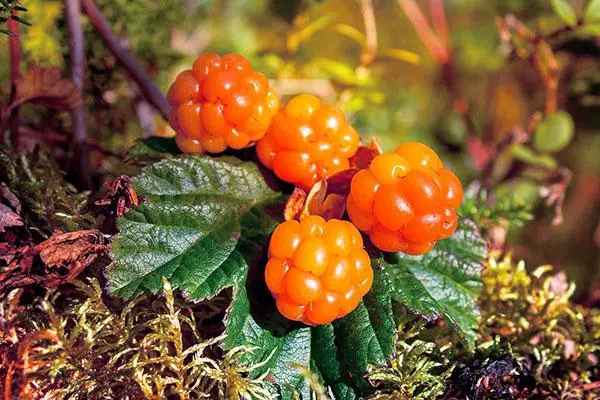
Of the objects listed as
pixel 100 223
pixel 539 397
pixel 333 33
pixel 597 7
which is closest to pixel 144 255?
pixel 100 223

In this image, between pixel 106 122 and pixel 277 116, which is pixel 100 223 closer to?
pixel 277 116

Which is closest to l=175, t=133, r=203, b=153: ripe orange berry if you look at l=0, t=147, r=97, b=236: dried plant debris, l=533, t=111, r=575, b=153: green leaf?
l=0, t=147, r=97, b=236: dried plant debris

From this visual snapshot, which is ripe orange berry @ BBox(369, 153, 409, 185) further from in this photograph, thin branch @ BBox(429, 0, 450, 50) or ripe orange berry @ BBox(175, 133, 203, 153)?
thin branch @ BBox(429, 0, 450, 50)

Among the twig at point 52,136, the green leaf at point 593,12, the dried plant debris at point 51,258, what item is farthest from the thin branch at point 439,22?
the dried plant debris at point 51,258

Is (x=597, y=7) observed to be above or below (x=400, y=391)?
above

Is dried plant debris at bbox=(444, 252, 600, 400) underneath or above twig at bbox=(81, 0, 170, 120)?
underneath

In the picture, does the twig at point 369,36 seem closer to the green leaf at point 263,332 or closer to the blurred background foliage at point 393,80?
the blurred background foliage at point 393,80
